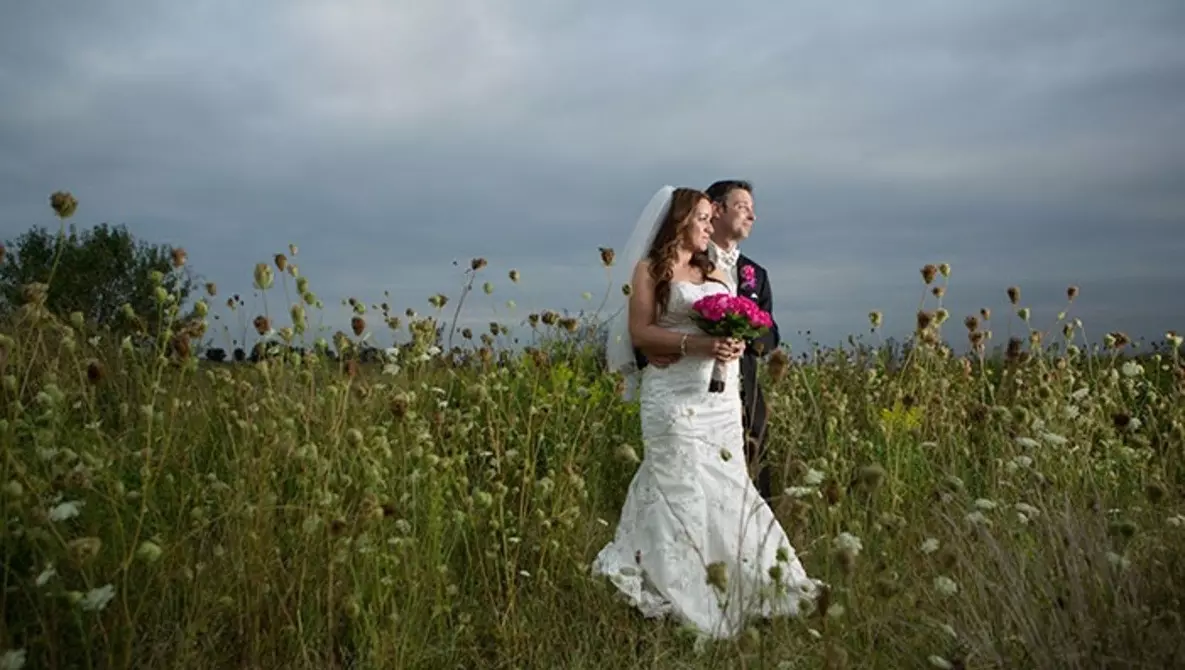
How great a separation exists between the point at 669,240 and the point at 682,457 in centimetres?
105

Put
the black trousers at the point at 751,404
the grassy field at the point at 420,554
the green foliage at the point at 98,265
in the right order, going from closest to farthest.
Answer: the grassy field at the point at 420,554
the black trousers at the point at 751,404
the green foliage at the point at 98,265

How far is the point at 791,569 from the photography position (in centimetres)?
493

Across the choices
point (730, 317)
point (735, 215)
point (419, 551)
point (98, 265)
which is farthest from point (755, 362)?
point (98, 265)

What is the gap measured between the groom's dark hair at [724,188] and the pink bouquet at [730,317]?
1.06 meters

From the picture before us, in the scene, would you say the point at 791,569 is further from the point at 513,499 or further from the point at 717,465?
the point at 513,499

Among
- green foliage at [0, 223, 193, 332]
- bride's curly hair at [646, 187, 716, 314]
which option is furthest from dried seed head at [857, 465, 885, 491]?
green foliage at [0, 223, 193, 332]

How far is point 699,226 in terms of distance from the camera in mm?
5418

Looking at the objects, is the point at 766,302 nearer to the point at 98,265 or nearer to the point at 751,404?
the point at 751,404

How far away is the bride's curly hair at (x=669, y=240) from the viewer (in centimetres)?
537

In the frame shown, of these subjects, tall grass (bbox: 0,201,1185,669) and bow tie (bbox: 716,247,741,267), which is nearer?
tall grass (bbox: 0,201,1185,669)

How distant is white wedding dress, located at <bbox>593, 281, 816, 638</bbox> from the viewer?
16.7 feet

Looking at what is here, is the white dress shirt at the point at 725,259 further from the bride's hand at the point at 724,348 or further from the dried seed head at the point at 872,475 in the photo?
the dried seed head at the point at 872,475

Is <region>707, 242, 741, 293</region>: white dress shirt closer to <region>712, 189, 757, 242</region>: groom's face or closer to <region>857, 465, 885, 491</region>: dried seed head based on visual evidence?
<region>712, 189, 757, 242</region>: groom's face

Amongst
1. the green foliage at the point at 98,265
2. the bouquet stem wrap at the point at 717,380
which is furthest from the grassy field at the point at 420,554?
the green foliage at the point at 98,265
